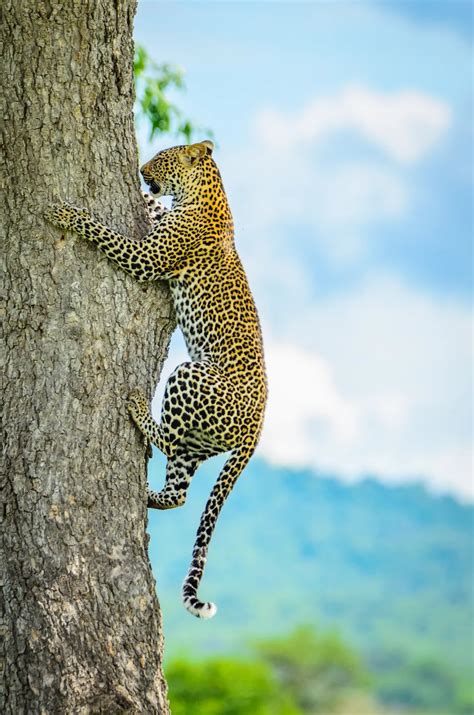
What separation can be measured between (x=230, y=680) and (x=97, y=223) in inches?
684

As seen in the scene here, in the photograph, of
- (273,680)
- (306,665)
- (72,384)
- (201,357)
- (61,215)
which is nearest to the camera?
(72,384)

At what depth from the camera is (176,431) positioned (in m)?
7.21

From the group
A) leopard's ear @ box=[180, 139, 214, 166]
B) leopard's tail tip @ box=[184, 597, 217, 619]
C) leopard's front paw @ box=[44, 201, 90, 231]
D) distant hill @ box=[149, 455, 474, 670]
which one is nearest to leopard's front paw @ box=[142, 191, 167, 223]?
leopard's ear @ box=[180, 139, 214, 166]

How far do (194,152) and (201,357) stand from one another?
1.38 m

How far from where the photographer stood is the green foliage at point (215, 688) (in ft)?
71.6

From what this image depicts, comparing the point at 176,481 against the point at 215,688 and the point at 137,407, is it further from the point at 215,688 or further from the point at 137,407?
the point at 215,688

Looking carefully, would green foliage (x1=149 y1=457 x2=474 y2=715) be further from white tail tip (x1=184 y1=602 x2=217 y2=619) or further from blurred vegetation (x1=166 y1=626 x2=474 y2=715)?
white tail tip (x1=184 y1=602 x2=217 y2=619)

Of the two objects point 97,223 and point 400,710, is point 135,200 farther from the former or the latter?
point 400,710

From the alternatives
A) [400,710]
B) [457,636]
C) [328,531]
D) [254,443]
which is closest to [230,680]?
[254,443]

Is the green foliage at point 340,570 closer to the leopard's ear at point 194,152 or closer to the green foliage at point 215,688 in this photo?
the green foliage at point 215,688

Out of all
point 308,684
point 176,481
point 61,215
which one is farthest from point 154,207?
point 308,684

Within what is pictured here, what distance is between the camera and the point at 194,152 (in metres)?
8.20

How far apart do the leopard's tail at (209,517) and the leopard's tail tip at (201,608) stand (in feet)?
0.09

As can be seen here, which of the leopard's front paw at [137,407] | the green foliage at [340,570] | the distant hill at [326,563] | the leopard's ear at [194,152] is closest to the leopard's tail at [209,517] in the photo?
the leopard's front paw at [137,407]
